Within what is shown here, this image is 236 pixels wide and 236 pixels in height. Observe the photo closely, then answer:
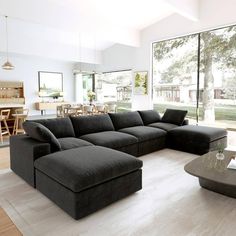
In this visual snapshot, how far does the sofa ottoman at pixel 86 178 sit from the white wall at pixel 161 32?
4.99 meters

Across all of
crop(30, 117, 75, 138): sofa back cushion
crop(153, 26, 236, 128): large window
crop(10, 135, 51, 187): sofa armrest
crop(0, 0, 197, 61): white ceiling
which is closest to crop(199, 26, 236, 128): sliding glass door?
crop(153, 26, 236, 128): large window

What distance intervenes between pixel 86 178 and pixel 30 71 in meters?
9.31

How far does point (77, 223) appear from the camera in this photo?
79.0 inches

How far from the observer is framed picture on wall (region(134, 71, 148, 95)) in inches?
300

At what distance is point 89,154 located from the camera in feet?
8.38

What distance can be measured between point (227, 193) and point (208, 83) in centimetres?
419

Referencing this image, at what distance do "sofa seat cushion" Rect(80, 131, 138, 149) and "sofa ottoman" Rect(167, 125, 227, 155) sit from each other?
1037 mm

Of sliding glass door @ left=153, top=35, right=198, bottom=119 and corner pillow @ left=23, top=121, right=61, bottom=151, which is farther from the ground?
sliding glass door @ left=153, top=35, right=198, bottom=119

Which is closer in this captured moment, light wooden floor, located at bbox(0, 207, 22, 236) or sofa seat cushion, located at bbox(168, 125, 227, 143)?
light wooden floor, located at bbox(0, 207, 22, 236)

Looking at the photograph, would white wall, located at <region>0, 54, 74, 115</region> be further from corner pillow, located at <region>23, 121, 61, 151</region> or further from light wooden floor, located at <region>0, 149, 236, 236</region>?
light wooden floor, located at <region>0, 149, 236, 236</region>

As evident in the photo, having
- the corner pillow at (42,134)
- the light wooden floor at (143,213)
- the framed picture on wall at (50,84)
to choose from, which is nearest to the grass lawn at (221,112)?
the light wooden floor at (143,213)

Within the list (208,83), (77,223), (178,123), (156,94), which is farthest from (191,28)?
(77,223)

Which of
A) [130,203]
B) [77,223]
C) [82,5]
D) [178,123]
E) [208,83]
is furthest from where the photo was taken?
[208,83]

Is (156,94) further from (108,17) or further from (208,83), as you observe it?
(108,17)
